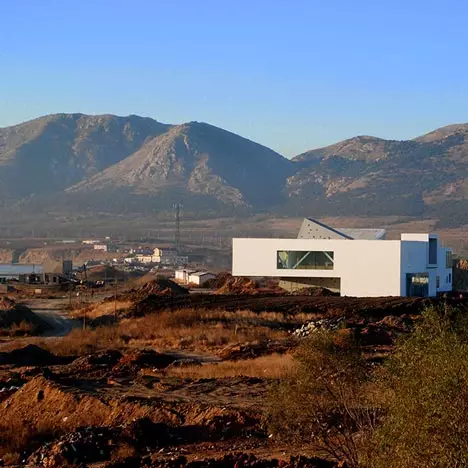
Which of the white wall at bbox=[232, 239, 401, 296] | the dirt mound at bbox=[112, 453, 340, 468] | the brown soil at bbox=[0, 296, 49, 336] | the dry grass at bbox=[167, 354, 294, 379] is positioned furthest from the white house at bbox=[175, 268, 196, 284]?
the dirt mound at bbox=[112, 453, 340, 468]

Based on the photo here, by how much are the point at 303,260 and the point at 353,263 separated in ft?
12.4

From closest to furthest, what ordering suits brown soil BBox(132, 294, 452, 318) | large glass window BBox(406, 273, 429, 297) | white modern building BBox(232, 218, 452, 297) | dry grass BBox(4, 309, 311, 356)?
1. dry grass BBox(4, 309, 311, 356)
2. brown soil BBox(132, 294, 452, 318)
3. white modern building BBox(232, 218, 452, 297)
4. large glass window BBox(406, 273, 429, 297)

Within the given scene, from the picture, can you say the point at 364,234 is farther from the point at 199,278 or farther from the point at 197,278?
the point at 197,278

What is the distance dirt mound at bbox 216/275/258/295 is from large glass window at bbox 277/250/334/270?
4.10 m

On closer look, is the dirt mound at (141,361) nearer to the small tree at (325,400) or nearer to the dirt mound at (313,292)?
the small tree at (325,400)

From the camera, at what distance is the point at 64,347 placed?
44.9 m

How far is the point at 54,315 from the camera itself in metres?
64.3

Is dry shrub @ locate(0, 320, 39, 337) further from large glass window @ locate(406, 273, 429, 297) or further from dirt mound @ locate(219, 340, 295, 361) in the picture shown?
large glass window @ locate(406, 273, 429, 297)

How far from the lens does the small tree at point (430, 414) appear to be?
13773 millimetres

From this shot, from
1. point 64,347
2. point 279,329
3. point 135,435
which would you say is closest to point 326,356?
point 135,435

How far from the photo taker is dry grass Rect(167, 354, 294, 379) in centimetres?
3423

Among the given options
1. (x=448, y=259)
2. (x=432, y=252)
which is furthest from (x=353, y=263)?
(x=448, y=259)

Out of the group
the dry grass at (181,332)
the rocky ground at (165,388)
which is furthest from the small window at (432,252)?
the dry grass at (181,332)

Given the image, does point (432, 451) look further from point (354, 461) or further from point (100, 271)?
point (100, 271)
